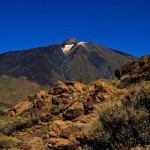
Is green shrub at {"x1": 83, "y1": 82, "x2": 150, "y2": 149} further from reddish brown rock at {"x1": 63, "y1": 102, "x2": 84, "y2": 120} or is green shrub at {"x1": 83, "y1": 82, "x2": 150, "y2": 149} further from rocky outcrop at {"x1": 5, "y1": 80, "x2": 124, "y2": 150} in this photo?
reddish brown rock at {"x1": 63, "y1": 102, "x2": 84, "y2": 120}

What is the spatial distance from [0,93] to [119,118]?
298ft

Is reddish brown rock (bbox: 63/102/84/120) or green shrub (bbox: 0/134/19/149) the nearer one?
green shrub (bbox: 0/134/19/149)

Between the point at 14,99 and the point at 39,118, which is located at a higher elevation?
A: the point at 14,99

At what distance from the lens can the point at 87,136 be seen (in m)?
8.75

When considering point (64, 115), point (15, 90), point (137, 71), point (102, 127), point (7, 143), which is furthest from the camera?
point (15, 90)

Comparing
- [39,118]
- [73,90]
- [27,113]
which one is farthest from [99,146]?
[73,90]

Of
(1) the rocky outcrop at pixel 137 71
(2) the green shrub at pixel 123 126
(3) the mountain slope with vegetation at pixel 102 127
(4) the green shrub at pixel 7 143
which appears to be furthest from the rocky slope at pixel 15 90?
(2) the green shrub at pixel 123 126

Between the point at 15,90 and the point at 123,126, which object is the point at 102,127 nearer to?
the point at 123,126

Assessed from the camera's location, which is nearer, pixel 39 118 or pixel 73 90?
pixel 39 118

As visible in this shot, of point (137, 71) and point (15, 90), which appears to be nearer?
point (137, 71)

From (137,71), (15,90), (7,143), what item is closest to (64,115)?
(7,143)

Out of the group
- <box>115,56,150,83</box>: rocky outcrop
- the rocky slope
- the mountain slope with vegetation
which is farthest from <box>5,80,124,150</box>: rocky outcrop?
the rocky slope

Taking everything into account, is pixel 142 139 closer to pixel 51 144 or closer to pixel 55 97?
Answer: pixel 51 144

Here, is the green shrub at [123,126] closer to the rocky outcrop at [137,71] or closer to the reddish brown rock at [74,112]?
the reddish brown rock at [74,112]
